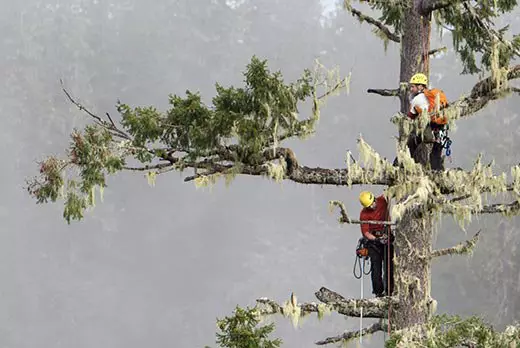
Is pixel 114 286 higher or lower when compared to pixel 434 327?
lower

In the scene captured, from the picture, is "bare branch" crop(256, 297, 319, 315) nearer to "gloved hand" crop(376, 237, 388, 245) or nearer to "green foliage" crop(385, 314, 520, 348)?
"green foliage" crop(385, 314, 520, 348)

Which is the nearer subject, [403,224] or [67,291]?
[403,224]

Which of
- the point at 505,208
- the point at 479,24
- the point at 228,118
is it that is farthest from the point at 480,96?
the point at 228,118

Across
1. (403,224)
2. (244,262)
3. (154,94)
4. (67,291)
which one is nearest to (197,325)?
(244,262)

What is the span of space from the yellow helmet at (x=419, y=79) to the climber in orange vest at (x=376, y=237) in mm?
1545

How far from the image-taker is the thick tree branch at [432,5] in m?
6.59

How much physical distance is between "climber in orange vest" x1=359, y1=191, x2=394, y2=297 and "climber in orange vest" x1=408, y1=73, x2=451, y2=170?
1100 mm

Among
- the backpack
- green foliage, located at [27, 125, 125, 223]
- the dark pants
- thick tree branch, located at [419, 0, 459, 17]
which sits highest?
thick tree branch, located at [419, 0, 459, 17]

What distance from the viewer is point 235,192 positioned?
A: 7956cm

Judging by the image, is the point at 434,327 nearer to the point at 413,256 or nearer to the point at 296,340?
the point at 413,256

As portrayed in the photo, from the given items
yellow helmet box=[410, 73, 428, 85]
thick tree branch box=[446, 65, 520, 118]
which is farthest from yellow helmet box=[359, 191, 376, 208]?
thick tree branch box=[446, 65, 520, 118]

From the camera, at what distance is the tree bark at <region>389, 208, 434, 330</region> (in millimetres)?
6762

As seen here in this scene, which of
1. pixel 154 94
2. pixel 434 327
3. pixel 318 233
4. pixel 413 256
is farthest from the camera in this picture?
pixel 154 94

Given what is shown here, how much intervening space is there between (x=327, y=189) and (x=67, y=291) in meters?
26.7
